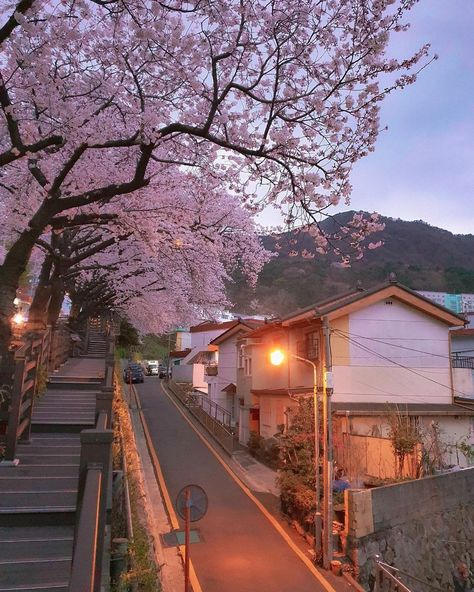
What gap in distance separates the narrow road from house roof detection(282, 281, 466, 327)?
7.72m

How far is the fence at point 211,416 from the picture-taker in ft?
81.1

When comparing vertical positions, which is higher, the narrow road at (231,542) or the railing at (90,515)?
the railing at (90,515)

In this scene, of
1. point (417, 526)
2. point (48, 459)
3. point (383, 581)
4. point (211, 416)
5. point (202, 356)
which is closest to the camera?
point (48, 459)

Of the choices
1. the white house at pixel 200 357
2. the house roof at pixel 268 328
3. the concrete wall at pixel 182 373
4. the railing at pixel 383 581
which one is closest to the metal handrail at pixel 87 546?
the railing at pixel 383 581

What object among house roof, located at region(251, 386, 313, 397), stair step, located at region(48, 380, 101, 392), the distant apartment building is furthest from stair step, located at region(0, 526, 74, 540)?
the distant apartment building

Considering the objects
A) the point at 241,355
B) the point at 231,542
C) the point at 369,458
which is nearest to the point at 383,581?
the point at 231,542

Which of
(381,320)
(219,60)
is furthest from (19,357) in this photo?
(381,320)

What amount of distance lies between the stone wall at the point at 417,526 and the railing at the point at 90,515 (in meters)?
10.3

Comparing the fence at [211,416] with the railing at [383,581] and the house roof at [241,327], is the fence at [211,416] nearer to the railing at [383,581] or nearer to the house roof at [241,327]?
the house roof at [241,327]

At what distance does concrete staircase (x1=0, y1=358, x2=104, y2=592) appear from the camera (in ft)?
15.1

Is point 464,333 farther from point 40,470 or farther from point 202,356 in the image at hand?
point 40,470

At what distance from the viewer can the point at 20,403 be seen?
25.0 ft

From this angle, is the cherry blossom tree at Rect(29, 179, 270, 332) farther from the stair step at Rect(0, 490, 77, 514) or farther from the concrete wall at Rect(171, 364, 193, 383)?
the concrete wall at Rect(171, 364, 193, 383)

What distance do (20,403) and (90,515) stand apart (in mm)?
5443
